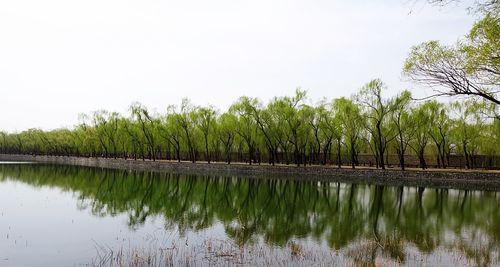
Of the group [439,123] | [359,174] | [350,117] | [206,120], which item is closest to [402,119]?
[439,123]

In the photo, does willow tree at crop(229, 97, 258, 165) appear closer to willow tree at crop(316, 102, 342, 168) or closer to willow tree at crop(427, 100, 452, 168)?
willow tree at crop(316, 102, 342, 168)

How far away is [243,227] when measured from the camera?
16.2 meters

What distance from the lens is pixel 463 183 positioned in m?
36.2

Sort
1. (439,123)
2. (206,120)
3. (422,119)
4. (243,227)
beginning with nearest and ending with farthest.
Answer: (243,227) → (422,119) → (439,123) → (206,120)

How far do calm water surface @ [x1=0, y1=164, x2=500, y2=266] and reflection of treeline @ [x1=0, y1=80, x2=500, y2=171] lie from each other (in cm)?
1515

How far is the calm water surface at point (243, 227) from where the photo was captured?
11.8 metres

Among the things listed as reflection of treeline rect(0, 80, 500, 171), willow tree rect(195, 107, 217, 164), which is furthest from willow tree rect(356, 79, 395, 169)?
willow tree rect(195, 107, 217, 164)

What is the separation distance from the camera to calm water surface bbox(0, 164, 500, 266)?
1179 cm

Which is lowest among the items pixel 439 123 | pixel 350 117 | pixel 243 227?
pixel 243 227

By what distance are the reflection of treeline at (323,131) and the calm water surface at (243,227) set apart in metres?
15.2

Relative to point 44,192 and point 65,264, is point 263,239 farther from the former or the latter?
point 44,192

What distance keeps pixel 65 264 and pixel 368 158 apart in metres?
47.0

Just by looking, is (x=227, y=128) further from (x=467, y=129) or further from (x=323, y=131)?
(x=467, y=129)

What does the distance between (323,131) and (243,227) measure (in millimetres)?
33826
